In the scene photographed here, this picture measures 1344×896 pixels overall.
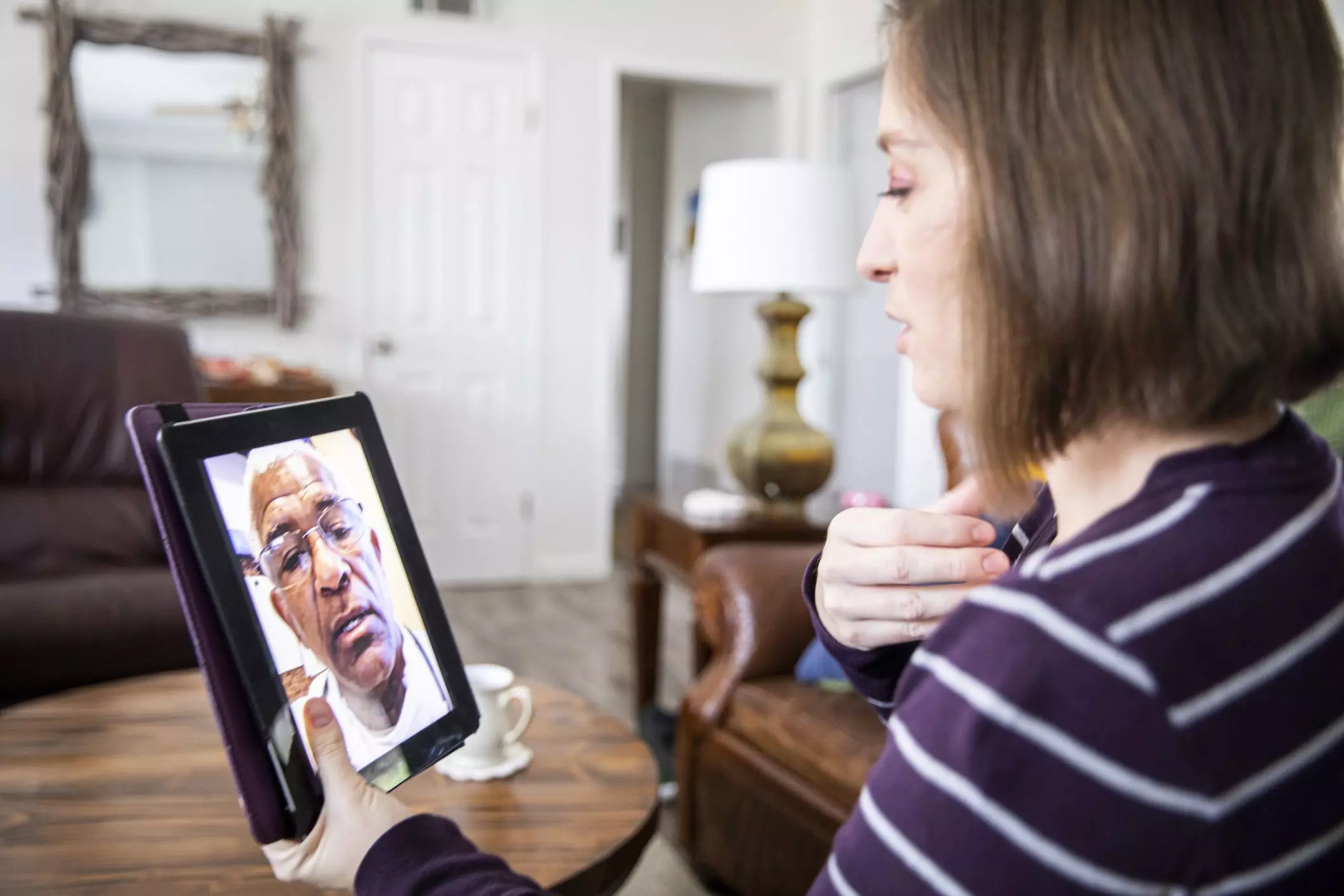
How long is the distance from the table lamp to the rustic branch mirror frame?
1.98 metres

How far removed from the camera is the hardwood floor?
120 inches

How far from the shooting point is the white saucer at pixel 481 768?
1.18m

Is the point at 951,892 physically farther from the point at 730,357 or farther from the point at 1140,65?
the point at 730,357

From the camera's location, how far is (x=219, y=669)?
25.2 inches

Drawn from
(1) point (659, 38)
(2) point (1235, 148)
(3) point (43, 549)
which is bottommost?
(3) point (43, 549)

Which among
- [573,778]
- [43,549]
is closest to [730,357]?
[43,549]

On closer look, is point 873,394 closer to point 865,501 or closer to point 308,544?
point 865,501

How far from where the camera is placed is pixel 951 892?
17.5 inches

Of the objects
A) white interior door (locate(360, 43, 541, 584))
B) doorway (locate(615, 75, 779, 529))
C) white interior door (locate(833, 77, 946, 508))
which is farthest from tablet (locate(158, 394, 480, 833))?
doorway (locate(615, 75, 779, 529))

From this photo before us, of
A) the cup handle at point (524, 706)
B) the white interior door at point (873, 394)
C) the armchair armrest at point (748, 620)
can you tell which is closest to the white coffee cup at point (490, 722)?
the cup handle at point (524, 706)

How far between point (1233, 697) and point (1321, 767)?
0.22 ft

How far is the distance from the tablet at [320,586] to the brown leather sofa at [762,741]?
34.3 inches

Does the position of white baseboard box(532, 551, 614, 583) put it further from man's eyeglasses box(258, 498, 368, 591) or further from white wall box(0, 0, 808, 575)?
man's eyeglasses box(258, 498, 368, 591)

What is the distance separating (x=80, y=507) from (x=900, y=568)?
215 centimetres
